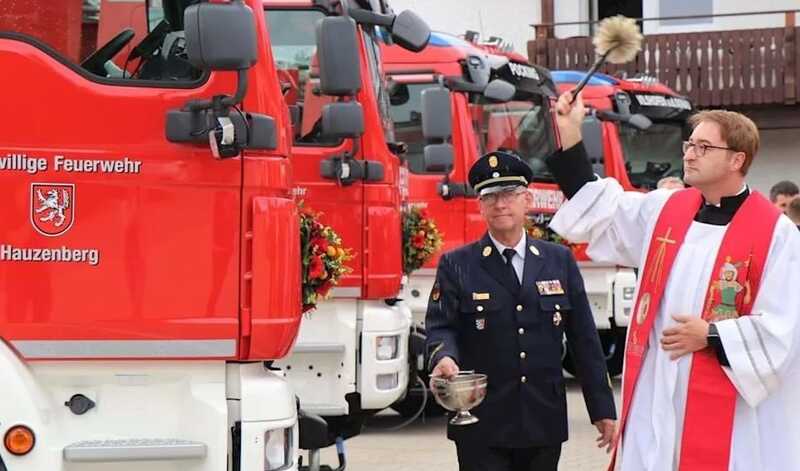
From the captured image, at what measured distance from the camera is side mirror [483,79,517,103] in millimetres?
13523

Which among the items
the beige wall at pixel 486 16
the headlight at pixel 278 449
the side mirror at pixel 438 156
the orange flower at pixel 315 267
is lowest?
the headlight at pixel 278 449

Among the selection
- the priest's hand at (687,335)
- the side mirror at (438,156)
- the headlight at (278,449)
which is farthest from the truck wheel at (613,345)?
the priest's hand at (687,335)

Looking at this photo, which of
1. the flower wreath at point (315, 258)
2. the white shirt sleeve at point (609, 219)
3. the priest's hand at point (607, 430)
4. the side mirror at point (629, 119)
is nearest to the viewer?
the white shirt sleeve at point (609, 219)

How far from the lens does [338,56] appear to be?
770 cm

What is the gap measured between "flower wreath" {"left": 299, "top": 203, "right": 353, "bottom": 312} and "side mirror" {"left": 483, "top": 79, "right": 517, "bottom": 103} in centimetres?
628

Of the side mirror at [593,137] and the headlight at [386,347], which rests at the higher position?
the side mirror at [593,137]

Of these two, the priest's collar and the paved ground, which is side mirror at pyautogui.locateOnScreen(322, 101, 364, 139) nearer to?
the paved ground

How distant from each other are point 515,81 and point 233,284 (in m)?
9.25

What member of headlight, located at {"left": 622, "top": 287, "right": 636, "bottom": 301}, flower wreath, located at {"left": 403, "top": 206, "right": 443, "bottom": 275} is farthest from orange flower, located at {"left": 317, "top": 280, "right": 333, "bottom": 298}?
headlight, located at {"left": 622, "top": 287, "right": 636, "bottom": 301}

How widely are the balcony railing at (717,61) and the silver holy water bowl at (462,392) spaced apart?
24139 mm

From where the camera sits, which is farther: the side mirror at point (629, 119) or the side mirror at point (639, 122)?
the side mirror at point (639, 122)

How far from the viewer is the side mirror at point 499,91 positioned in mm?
13523

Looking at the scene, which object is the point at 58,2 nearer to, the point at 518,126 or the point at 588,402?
the point at 588,402

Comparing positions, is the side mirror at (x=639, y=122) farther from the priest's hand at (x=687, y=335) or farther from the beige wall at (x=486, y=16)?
the priest's hand at (x=687, y=335)
